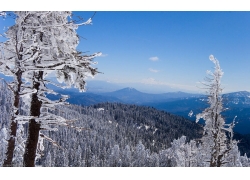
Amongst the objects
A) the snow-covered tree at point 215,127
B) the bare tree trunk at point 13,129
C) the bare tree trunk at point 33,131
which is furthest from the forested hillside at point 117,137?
the snow-covered tree at point 215,127

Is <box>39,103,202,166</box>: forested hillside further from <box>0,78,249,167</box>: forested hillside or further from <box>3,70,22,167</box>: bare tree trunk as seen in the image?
<box>3,70,22,167</box>: bare tree trunk

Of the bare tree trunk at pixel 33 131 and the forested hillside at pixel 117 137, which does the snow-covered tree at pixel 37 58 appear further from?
the forested hillside at pixel 117 137

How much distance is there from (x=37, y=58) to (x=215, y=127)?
569 cm

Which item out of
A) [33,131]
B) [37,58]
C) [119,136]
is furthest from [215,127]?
[119,136]

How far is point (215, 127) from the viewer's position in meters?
6.97

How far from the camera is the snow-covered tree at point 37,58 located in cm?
Result: 317

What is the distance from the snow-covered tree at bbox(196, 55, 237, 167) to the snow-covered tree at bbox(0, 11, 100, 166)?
178 inches

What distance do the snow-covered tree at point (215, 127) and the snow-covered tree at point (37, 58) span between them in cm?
453

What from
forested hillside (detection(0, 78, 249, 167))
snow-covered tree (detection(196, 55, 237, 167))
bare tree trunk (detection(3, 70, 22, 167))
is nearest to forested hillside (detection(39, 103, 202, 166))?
forested hillside (detection(0, 78, 249, 167))

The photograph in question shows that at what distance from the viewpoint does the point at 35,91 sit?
318cm

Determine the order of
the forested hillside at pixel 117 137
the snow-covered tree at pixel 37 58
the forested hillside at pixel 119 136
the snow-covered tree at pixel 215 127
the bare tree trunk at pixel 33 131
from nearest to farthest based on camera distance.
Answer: the snow-covered tree at pixel 37 58 → the bare tree trunk at pixel 33 131 → the snow-covered tree at pixel 215 127 → the forested hillside at pixel 117 137 → the forested hillside at pixel 119 136

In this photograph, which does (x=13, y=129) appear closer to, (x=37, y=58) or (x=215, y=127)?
(x=37, y=58)
